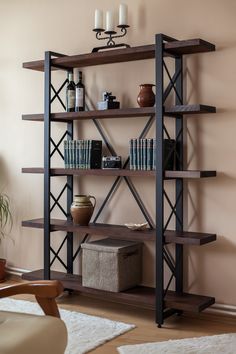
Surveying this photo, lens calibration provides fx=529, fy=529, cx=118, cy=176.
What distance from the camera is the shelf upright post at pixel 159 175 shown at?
3393 millimetres

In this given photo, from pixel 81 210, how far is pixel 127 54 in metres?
1.17

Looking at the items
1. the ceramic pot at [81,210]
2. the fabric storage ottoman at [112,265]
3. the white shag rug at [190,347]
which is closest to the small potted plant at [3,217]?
the ceramic pot at [81,210]

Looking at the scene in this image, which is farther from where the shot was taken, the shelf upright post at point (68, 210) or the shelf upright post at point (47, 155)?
the shelf upright post at point (68, 210)

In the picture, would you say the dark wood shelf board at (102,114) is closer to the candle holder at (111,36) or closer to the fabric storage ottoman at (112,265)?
the candle holder at (111,36)

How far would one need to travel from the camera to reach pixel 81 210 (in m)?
3.92

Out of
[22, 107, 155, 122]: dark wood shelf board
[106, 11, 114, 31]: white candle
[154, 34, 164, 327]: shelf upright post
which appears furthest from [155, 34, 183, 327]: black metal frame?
[106, 11, 114, 31]: white candle

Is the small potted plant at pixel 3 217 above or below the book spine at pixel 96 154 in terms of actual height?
below

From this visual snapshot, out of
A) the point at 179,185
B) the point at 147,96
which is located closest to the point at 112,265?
the point at 179,185

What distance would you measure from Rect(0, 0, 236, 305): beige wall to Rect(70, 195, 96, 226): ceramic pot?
0.22m

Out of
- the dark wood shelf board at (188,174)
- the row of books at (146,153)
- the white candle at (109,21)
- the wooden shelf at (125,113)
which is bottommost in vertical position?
the dark wood shelf board at (188,174)

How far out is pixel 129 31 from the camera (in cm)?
398

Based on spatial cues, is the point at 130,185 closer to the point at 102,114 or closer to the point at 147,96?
the point at 102,114

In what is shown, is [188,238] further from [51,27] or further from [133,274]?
[51,27]

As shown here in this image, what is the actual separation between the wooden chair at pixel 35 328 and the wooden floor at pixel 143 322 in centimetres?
82
